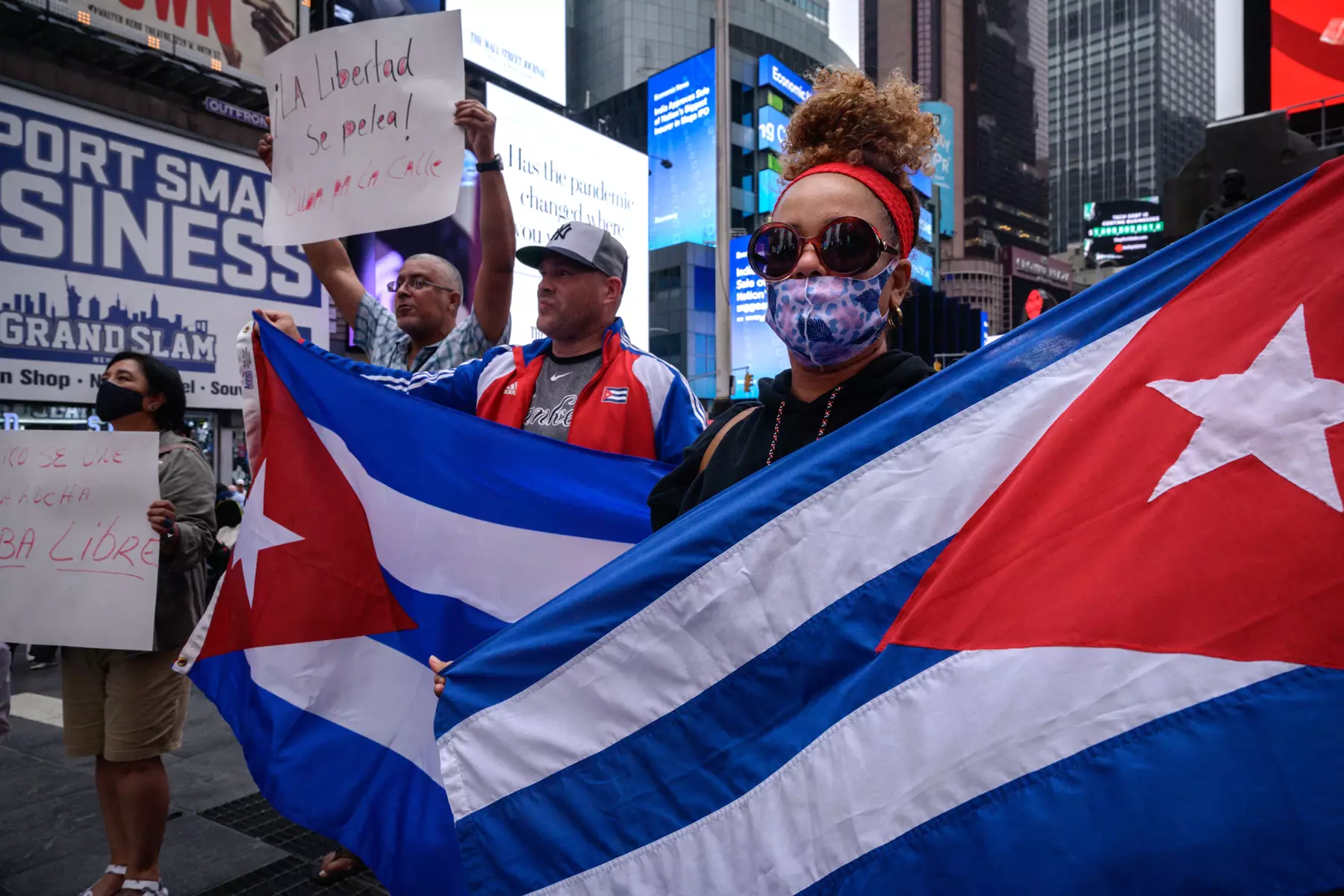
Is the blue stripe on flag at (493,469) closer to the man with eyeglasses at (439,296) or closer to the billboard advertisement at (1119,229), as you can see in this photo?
the man with eyeglasses at (439,296)

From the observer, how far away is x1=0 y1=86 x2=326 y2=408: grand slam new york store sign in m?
8.64

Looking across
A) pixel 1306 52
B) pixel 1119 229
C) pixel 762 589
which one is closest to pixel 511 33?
pixel 1306 52

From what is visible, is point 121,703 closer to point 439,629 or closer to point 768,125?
point 439,629

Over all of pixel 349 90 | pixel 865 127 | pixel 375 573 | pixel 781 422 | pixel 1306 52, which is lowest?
pixel 375 573

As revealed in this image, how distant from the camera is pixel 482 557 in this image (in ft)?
8.31

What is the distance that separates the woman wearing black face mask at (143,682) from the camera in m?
3.26

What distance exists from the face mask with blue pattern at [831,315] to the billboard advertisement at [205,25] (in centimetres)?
1392

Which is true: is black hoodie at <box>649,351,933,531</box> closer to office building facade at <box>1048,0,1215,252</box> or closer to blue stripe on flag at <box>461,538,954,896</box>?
blue stripe on flag at <box>461,538,954,896</box>

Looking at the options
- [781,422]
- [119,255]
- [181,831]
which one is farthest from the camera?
[119,255]

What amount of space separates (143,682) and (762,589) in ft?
9.43

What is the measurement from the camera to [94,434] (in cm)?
316

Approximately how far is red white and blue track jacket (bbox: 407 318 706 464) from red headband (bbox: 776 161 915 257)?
44.7 inches

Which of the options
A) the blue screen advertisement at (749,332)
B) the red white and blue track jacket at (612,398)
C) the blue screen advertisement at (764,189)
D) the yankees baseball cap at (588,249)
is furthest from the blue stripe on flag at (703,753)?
the blue screen advertisement at (764,189)

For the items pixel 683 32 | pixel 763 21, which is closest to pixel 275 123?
pixel 683 32
